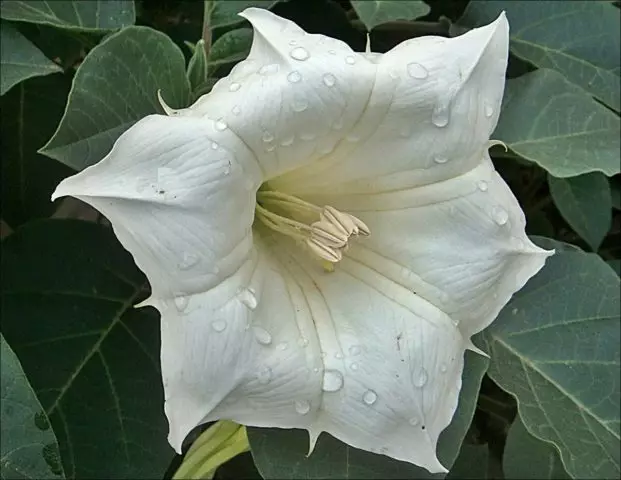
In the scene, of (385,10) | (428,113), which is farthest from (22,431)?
(385,10)

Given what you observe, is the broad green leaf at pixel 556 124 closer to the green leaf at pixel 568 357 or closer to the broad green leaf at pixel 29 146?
the green leaf at pixel 568 357

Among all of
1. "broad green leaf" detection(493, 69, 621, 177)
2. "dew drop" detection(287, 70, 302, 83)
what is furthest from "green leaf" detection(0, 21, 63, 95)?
"broad green leaf" detection(493, 69, 621, 177)

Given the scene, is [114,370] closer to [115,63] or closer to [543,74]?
[115,63]

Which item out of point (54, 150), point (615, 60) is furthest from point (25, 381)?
point (615, 60)

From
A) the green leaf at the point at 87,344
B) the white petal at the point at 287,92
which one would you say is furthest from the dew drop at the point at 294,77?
the green leaf at the point at 87,344

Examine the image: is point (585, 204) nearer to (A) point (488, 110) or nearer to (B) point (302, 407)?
(A) point (488, 110)
